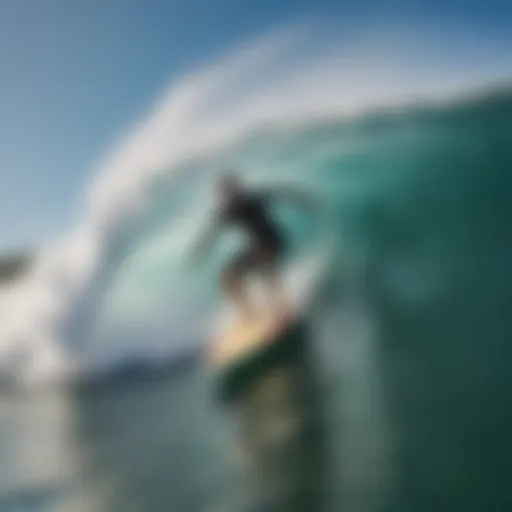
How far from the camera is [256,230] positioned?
A: 1088 mm

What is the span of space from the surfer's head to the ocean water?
2 centimetres

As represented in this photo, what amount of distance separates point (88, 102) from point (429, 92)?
448 mm

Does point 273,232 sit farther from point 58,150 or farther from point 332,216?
point 58,150

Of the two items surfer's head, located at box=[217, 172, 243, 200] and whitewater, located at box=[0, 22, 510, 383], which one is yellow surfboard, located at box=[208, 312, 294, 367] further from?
surfer's head, located at box=[217, 172, 243, 200]

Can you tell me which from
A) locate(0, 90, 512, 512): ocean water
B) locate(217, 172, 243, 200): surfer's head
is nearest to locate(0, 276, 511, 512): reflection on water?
locate(0, 90, 512, 512): ocean water

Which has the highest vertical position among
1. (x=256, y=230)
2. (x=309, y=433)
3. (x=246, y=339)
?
(x=256, y=230)

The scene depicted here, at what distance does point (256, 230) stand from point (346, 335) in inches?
6.8

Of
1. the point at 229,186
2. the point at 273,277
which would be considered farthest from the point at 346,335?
the point at 229,186

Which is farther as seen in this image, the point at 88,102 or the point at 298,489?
the point at 88,102

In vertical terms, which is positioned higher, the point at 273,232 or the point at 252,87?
the point at 252,87

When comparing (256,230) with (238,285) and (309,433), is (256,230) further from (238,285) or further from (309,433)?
(309,433)

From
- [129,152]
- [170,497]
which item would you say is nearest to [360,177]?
[129,152]

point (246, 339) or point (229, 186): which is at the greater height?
point (229, 186)

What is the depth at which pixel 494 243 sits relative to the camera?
108 centimetres
